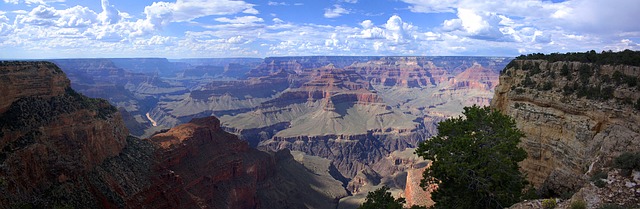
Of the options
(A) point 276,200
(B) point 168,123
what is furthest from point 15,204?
(B) point 168,123

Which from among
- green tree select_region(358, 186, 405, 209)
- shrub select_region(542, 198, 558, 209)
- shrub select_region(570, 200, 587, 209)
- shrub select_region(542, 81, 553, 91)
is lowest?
green tree select_region(358, 186, 405, 209)

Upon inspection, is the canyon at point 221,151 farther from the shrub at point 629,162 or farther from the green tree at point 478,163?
the green tree at point 478,163

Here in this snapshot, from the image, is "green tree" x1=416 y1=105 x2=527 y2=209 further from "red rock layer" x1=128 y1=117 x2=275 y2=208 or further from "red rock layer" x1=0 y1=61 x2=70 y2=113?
"red rock layer" x1=0 y1=61 x2=70 y2=113

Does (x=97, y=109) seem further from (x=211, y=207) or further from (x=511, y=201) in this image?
(x=511, y=201)

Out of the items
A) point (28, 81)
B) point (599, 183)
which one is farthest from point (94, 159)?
point (599, 183)

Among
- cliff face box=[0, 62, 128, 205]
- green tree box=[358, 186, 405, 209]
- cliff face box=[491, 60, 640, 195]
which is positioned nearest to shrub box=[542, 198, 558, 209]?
cliff face box=[491, 60, 640, 195]

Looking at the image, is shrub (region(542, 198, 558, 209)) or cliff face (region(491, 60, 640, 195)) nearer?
shrub (region(542, 198, 558, 209))

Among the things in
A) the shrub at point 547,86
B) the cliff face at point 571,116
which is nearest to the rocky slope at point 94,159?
the cliff face at point 571,116
